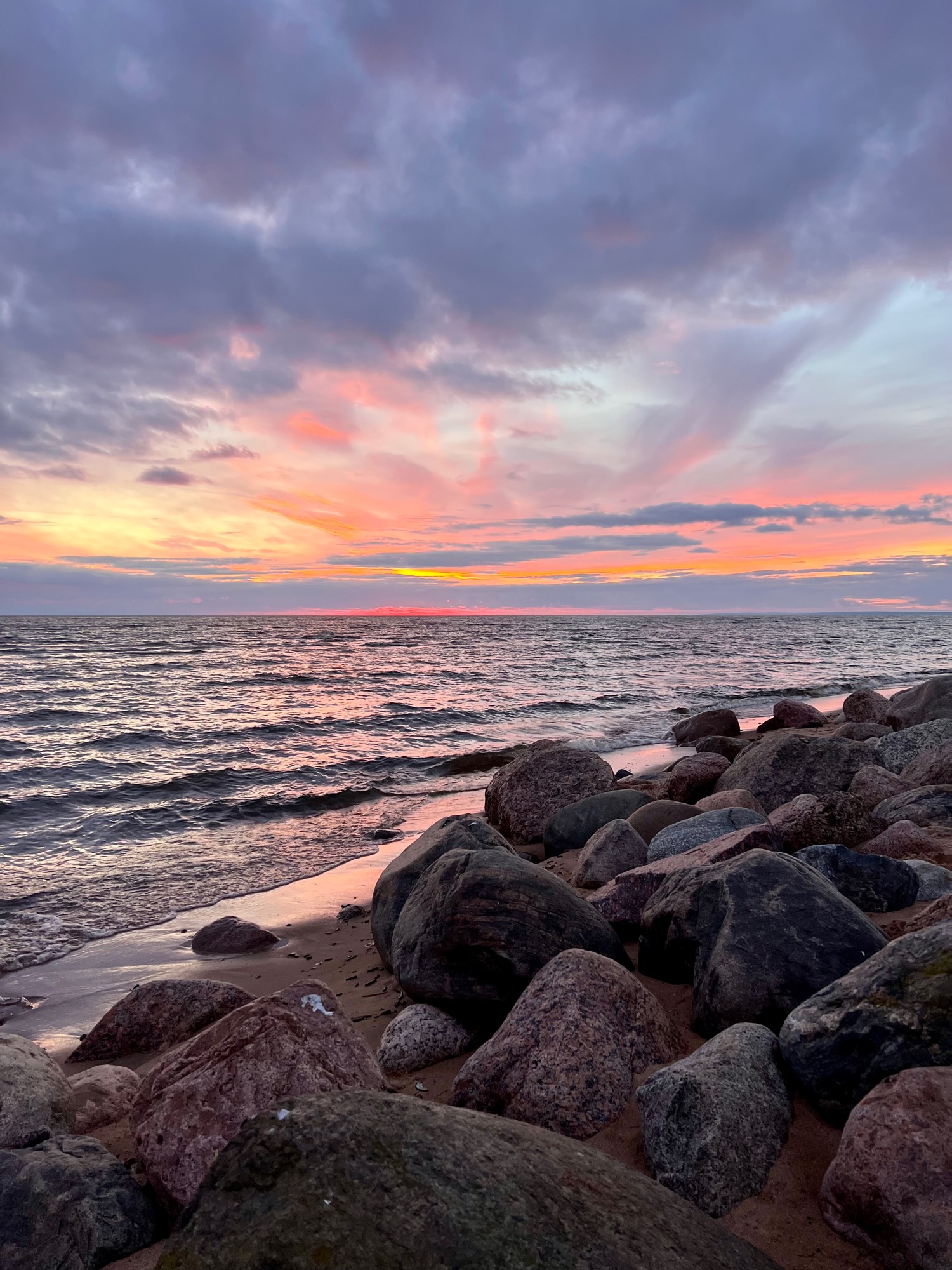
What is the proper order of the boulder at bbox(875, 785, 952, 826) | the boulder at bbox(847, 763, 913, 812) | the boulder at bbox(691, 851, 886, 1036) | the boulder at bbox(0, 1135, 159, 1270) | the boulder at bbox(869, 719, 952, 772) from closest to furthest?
the boulder at bbox(0, 1135, 159, 1270), the boulder at bbox(691, 851, 886, 1036), the boulder at bbox(875, 785, 952, 826), the boulder at bbox(847, 763, 913, 812), the boulder at bbox(869, 719, 952, 772)

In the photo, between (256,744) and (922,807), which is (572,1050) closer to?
(922,807)

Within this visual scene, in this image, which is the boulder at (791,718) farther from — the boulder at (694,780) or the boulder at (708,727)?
the boulder at (694,780)

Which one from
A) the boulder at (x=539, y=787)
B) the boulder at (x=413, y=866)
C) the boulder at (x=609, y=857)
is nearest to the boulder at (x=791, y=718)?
the boulder at (x=539, y=787)

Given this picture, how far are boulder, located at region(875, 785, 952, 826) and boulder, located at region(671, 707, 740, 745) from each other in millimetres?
9940

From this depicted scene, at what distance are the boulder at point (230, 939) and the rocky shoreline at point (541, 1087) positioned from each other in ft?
1.54

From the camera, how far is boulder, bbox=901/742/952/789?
8172 millimetres

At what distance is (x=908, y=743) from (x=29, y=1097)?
10.6m

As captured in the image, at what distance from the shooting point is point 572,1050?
3.45 metres

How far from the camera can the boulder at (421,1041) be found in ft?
13.9

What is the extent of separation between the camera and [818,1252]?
247 centimetres

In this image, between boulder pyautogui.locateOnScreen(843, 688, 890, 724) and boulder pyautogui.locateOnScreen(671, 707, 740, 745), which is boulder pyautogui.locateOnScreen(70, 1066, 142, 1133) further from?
boulder pyautogui.locateOnScreen(843, 688, 890, 724)

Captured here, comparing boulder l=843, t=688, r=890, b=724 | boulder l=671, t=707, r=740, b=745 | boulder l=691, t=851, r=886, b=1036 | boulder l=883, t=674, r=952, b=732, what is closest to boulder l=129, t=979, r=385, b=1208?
boulder l=691, t=851, r=886, b=1036

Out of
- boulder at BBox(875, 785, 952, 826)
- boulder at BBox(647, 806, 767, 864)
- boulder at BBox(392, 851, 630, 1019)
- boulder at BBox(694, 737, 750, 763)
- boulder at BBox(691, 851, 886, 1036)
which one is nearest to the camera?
boulder at BBox(691, 851, 886, 1036)

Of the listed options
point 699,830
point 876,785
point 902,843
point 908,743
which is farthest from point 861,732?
point 699,830
